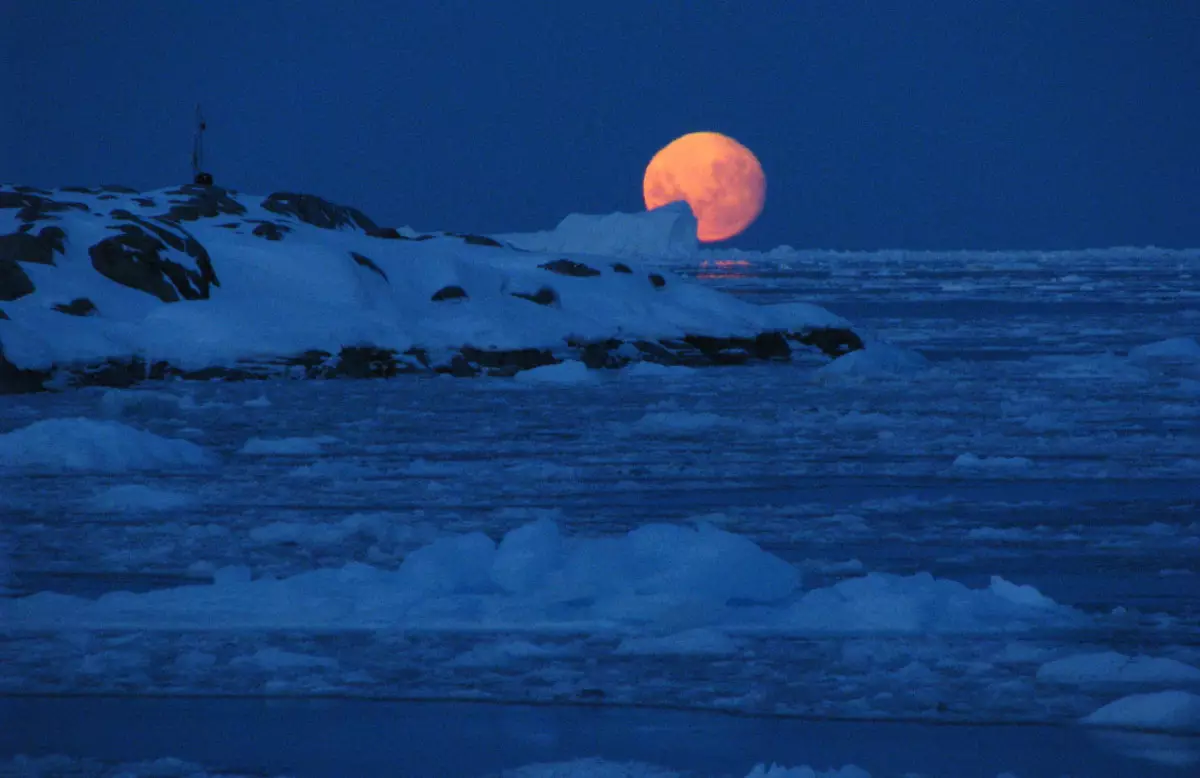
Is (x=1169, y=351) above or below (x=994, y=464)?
above

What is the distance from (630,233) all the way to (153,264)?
323 feet

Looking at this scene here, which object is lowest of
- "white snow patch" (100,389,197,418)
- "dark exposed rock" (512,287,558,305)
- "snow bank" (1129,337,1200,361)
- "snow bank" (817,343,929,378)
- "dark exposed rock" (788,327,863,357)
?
"white snow patch" (100,389,197,418)

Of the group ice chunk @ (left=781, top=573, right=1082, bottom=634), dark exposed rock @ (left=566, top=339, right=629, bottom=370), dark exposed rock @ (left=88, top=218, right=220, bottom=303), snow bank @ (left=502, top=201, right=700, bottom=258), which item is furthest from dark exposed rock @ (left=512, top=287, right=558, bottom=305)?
snow bank @ (left=502, top=201, right=700, bottom=258)

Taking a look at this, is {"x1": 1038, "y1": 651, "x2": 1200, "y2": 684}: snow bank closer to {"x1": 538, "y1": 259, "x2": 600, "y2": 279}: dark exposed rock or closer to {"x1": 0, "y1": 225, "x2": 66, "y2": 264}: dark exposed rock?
{"x1": 0, "y1": 225, "x2": 66, "y2": 264}: dark exposed rock

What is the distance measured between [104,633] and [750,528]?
11.8ft

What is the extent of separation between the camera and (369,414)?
14930mm

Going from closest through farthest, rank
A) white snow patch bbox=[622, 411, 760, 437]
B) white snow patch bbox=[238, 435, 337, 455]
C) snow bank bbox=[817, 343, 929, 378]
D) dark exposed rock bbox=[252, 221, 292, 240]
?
white snow patch bbox=[238, 435, 337, 455] → white snow patch bbox=[622, 411, 760, 437] → snow bank bbox=[817, 343, 929, 378] → dark exposed rock bbox=[252, 221, 292, 240]

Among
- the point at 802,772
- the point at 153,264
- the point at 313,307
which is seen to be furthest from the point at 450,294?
the point at 802,772

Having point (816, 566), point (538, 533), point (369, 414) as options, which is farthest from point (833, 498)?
point (369, 414)

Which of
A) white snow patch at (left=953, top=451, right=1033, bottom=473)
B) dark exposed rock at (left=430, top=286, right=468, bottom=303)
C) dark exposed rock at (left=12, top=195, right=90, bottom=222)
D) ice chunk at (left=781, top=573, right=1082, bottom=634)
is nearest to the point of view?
ice chunk at (left=781, top=573, right=1082, bottom=634)

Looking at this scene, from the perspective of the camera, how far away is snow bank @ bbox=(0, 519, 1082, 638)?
588 centimetres

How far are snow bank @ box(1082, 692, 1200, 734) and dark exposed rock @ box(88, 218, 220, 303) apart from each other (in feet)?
66.5

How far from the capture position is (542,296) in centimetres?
2591

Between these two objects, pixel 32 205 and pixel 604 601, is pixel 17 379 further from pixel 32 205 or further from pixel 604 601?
pixel 604 601
